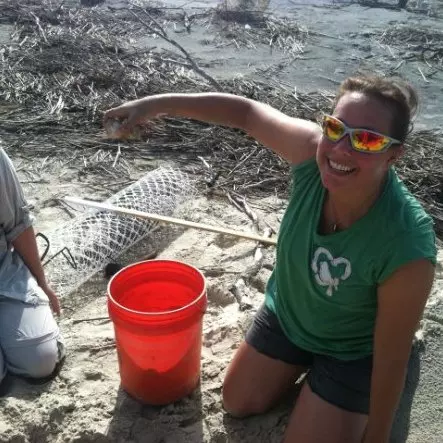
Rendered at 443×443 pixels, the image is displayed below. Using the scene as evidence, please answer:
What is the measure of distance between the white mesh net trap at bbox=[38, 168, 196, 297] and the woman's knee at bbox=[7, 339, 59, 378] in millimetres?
627

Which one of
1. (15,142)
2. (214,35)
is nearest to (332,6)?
(214,35)

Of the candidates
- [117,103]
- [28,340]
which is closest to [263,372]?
[28,340]

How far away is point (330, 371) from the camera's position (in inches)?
83.1

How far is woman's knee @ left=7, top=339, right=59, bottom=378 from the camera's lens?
7.77 feet

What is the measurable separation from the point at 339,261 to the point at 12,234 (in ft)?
4.79

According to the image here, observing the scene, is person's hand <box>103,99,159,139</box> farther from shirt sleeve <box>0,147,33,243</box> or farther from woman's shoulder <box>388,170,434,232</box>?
woman's shoulder <box>388,170,434,232</box>

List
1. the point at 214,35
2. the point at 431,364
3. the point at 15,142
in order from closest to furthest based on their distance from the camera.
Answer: the point at 431,364
the point at 15,142
the point at 214,35

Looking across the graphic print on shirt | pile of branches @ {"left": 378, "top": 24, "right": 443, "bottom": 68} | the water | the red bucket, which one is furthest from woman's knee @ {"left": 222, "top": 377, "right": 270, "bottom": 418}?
pile of branches @ {"left": 378, "top": 24, "right": 443, "bottom": 68}

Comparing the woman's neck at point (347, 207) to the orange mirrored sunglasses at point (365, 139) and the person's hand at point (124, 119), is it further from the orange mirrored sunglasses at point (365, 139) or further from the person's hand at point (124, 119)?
the person's hand at point (124, 119)

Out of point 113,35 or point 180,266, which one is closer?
point 180,266

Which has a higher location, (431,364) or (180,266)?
(180,266)

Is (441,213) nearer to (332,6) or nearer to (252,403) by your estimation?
(252,403)

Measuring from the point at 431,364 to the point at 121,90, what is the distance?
4393 mm

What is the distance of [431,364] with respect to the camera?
8.05 feet
